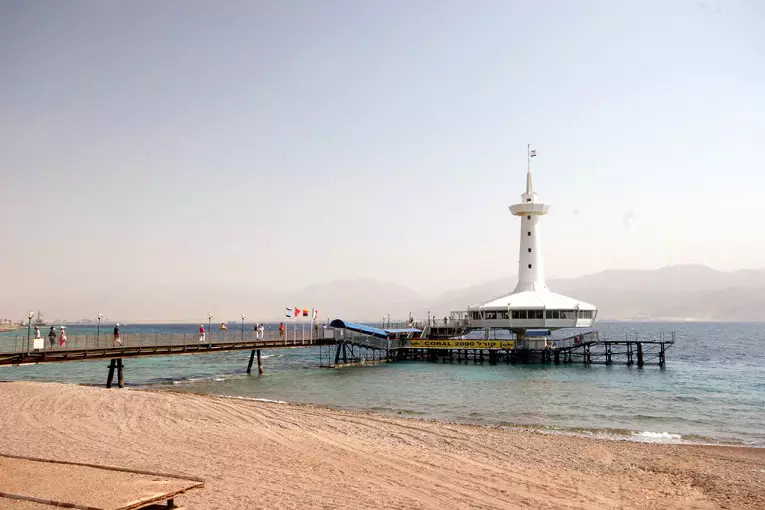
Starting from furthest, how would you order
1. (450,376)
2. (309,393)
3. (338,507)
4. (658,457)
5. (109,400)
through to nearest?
(450,376) < (309,393) < (109,400) < (658,457) < (338,507)

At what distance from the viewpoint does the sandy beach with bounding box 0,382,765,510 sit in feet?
42.8

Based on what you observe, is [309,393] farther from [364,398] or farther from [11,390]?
[11,390]

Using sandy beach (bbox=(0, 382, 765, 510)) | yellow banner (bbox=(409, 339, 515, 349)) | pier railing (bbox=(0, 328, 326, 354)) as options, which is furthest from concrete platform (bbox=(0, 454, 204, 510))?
yellow banner (bbox=(409, 339, 515, 349))

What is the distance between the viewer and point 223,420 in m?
22.6

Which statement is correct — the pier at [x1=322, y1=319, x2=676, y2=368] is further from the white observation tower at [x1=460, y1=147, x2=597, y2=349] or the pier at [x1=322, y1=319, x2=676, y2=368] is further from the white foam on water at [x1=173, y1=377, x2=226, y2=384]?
the white foam on water at [x1=173, y1=377, x2=226, y2=384]

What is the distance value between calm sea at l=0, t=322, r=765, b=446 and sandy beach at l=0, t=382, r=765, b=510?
508cm

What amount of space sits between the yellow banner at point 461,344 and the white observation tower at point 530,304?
2.16m

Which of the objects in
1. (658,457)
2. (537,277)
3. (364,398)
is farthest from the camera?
(537,277)

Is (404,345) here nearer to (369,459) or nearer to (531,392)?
(531,392)

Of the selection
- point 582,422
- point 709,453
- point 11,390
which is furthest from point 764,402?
point 11,390

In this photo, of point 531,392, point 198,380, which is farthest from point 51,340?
point 531,392

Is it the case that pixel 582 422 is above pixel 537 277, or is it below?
below

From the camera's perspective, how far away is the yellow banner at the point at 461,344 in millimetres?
61312

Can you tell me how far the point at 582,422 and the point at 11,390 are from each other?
28336mm
